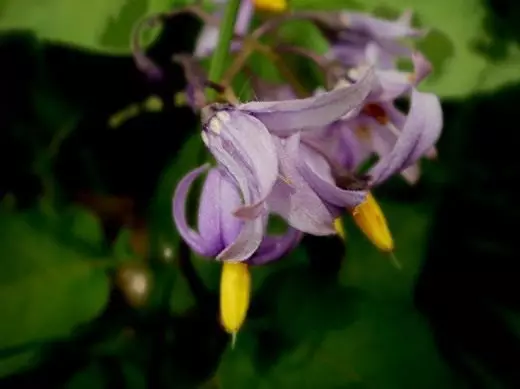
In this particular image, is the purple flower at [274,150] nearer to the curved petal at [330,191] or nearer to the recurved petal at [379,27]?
the curved petal at [330,191]

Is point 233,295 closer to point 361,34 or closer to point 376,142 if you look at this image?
point 376,142

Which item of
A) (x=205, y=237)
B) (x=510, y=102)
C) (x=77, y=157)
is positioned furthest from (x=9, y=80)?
(x=510, y=102)

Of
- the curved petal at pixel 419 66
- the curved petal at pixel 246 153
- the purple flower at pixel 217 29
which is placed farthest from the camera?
the purple flower at pixel 217 29

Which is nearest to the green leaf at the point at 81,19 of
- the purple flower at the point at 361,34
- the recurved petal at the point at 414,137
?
the purple flower at the point at 361,34

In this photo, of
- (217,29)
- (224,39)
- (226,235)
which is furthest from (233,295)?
(217,29)

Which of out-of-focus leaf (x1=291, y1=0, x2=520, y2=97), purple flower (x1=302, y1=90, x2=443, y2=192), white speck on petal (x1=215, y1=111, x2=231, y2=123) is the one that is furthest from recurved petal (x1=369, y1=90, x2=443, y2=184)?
out-of-focus leaf (x1=291, y1=0, x2=520, y2=97)

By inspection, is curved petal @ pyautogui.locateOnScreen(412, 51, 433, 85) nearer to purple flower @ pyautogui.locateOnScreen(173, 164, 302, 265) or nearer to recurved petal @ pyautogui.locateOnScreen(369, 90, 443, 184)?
recurved petal @ pyautogui.locateOnScreen(369, 90, 443, 184)

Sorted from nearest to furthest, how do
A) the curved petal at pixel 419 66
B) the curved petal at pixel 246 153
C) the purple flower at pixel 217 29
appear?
the curved petal at pixel 246 153 < the curved petal at pixel 419 66 < the purple flower at pixel 217 29
